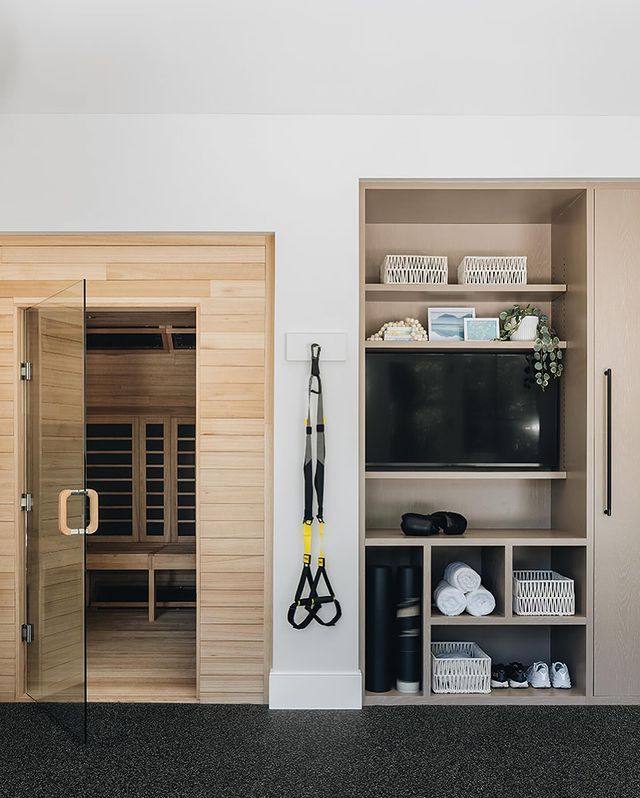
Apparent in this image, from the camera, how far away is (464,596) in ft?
13.3

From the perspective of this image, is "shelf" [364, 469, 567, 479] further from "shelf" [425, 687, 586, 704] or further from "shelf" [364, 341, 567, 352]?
"shelf" [425, 687, 586, 704]

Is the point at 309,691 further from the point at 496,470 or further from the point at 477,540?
the point at 496,470

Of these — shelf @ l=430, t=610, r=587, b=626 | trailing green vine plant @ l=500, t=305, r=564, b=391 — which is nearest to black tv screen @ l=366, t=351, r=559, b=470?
trailing green vine plant @ l=500, t=305, r=564, b=391

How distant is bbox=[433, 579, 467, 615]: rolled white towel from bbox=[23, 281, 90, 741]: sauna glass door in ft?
5.70

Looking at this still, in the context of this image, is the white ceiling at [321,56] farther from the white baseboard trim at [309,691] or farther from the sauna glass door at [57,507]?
the white baseboard trim at [309,691]

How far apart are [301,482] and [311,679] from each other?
958 millimetres

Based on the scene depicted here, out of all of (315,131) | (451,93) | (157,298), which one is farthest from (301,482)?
(451,93)

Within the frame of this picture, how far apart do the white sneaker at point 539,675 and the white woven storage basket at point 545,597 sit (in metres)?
0.32

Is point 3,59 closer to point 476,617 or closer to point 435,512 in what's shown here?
point 435,512

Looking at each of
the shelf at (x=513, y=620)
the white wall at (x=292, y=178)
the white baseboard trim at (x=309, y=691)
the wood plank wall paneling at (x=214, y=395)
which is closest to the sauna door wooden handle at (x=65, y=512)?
the wood plank wall paneling at (x=214, y=395)

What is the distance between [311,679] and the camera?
3896 mm

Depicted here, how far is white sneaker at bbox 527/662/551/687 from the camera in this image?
161 inches

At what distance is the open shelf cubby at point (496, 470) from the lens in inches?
157

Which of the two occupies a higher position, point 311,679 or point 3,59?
point 3,59
